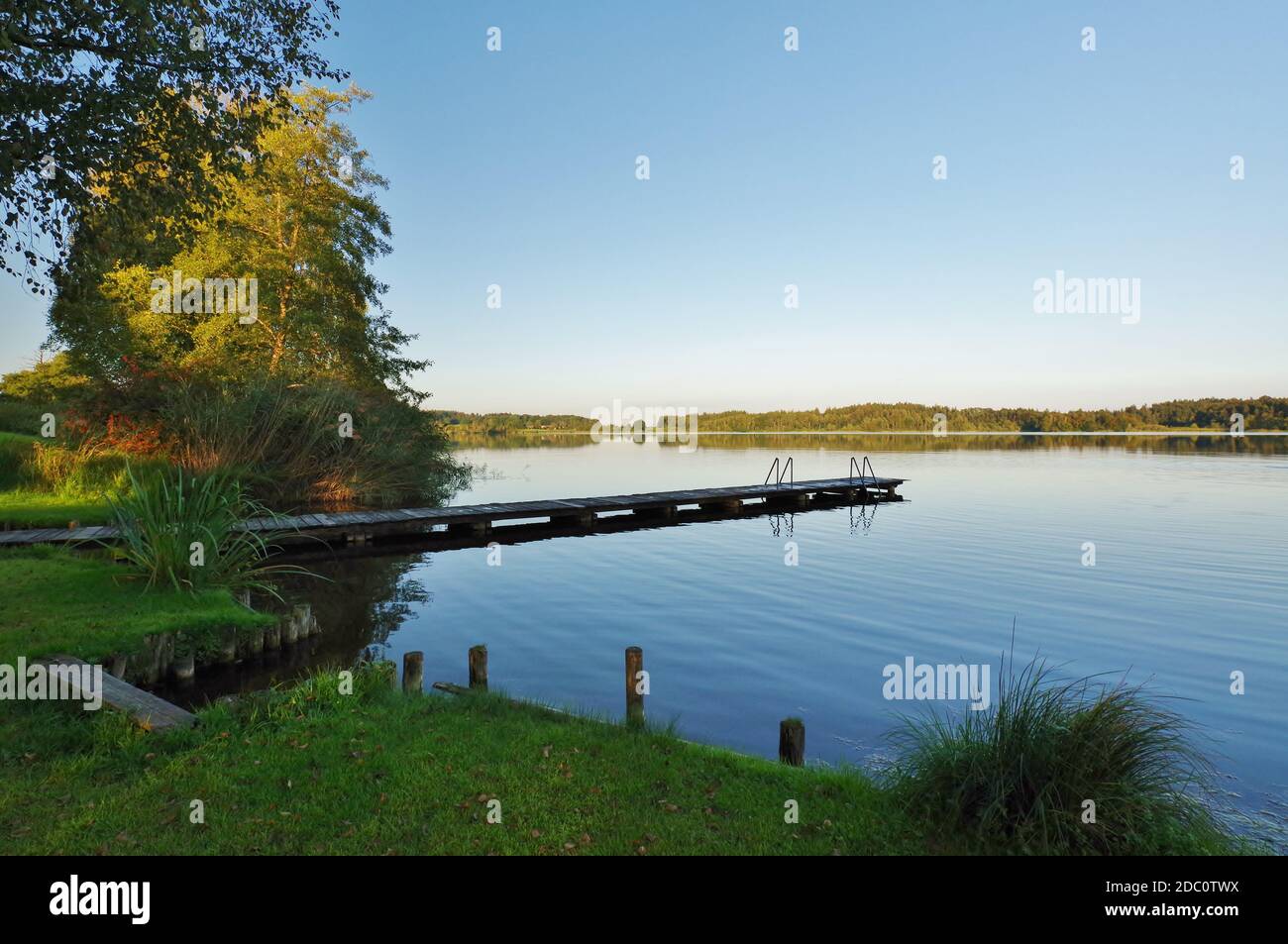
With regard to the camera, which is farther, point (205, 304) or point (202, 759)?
point (205, 304)

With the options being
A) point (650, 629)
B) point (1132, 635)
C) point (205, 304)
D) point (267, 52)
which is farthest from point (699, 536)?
point (205, 304)

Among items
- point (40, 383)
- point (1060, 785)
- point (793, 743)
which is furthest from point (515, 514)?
point (40, 383)

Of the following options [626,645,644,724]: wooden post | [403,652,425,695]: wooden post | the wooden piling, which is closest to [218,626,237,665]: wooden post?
the wooden piling

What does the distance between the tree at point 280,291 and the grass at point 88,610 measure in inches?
706

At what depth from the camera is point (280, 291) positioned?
34156 mm

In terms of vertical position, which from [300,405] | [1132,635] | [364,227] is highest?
[364,227]

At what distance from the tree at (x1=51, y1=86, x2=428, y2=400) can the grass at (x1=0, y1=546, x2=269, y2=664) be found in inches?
706

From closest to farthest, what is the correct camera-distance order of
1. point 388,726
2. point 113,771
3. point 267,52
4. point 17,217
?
1. point 113,771
2. point 388,726
3. point 17,217
4. point 267,52

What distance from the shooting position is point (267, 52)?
11.9 m

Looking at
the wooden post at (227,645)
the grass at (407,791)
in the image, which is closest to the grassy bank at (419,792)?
the grass at (407,791)

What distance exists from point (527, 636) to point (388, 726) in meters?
6.39

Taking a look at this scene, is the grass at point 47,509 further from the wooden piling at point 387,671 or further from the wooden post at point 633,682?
the wooden post at point 633,682

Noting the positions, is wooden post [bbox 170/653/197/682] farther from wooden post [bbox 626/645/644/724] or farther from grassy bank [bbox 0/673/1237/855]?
wooden post [bbox 626/645/644/724]

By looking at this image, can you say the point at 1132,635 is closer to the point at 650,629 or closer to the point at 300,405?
the point at 650,629
